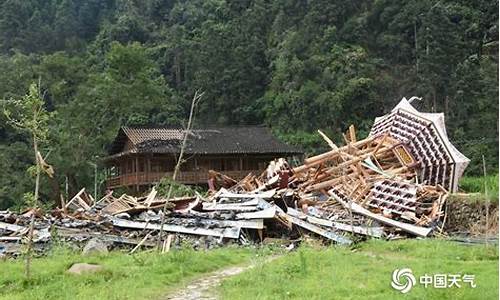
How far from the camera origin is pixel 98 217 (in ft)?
63.4

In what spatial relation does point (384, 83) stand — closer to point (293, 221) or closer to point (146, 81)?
point (146, 81)

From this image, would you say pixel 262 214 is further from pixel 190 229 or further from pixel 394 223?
pixel 394 223

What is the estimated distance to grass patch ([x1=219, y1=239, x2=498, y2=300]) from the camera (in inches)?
320

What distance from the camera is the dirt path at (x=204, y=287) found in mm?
9102

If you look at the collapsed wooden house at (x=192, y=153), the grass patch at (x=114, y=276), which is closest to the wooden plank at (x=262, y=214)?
the grass patch at (x=114, y=276)

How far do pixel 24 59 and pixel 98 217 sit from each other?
2919cm

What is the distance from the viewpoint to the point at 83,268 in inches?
416

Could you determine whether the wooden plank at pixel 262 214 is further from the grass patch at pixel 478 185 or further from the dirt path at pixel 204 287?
the grass patch at pixel 478 185

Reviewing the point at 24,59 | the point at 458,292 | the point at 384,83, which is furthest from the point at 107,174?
the point at 458,292

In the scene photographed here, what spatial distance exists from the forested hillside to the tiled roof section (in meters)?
4.41

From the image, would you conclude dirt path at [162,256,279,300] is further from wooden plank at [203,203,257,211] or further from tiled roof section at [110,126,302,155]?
tiled roof section at [110,126,302,155]

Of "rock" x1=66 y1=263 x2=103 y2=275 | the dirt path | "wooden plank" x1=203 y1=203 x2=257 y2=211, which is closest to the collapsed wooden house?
Answer: "wooden plank" x1=203 y1=203 x2=257 y2=211

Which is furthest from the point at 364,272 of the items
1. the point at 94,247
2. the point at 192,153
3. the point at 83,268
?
the point at 192,153

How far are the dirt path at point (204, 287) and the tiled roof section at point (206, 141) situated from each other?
862 inches
